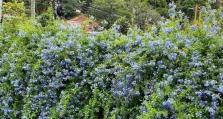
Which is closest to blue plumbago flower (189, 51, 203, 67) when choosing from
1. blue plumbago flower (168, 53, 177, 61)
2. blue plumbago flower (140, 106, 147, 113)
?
blue plumbago flower (168, 53, 177, 61)

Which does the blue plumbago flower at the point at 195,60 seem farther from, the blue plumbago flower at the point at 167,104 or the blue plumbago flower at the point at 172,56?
the blue plumbago flower at the point at 167,104

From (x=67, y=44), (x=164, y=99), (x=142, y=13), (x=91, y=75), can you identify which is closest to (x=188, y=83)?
(x=164, y=99)

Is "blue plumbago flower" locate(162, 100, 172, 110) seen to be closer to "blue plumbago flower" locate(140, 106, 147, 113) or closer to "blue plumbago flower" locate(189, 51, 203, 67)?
"blue plumbago flower" locate(140, 106, 147, 113)

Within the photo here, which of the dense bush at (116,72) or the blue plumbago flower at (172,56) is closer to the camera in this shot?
the dense bush at (116,72)

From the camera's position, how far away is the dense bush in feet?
13.0

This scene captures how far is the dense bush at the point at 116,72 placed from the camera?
3.97m

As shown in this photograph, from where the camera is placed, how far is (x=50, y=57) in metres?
4.91

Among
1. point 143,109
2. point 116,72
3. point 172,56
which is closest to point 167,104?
point 143,109

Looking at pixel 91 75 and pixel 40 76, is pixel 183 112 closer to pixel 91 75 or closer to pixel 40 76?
pixel 91 75

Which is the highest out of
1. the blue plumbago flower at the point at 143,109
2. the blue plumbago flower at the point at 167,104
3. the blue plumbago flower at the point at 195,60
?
the blue plumbago flower at the point at 195,60

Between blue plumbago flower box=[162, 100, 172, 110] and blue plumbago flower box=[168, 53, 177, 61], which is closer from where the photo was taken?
blue plumbago flower box=[162, 100, 172, 110]

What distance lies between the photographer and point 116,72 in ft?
14.5

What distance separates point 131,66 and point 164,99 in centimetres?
45

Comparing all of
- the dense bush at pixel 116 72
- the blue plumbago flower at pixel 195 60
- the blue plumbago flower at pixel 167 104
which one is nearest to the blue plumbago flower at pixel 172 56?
the dense bush at pixel 116 72
